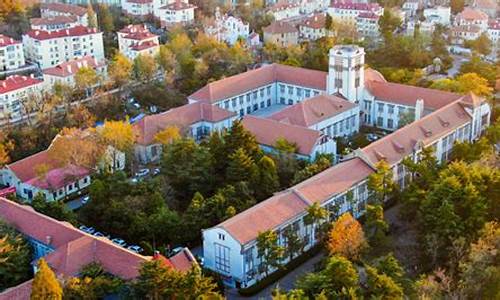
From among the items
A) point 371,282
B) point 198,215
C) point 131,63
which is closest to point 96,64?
point 131,63

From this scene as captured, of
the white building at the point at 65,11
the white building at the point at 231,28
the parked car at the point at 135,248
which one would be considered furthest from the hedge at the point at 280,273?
the white building at the point at 65,11

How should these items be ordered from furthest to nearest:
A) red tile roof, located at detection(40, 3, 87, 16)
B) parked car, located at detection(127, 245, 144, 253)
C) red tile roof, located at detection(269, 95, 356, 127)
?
red tile roof, located at detection(40, 3, 87, 16)
red tile roof, located at detection(269, 95, 356, 127)
parked car, located at detection(127, 245, 144, 253)

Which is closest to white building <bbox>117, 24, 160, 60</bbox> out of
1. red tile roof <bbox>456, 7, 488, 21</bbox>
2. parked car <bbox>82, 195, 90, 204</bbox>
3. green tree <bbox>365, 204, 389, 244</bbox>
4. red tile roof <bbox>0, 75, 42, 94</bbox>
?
red tile roof <bbox>0, 75, 42, 94</bbox>

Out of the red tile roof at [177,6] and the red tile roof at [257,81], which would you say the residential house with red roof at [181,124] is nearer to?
the red tile roof at [257,81]

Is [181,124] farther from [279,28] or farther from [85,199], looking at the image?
[279,28]

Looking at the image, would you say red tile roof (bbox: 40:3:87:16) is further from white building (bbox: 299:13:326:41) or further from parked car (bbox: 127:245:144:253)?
parked car (bbox: 127:245:144:253)
